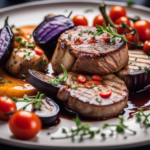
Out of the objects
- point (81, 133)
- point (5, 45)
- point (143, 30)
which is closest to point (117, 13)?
point (143, 30)

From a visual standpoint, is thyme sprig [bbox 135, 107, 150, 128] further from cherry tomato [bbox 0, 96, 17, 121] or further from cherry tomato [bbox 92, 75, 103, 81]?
cherry tomato [bbox 0, 96, 17, 121]

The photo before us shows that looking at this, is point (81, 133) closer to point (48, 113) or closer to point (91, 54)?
point (48, 113)

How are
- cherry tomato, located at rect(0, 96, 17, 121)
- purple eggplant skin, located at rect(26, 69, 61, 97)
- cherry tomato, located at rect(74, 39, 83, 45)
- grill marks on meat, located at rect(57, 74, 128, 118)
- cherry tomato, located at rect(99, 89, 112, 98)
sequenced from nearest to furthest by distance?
cherry tomato, located at rect(0, 96, 17, 121)
grill marks on meat, located at rect(57, 74, 128, 118)
cherry tomato, located at rect(99, 89, 112, 98)
purple eggplant skin, located at rect(26, 69, 61, 97)
cherry tomato, located at rect(74, 39, 83, 45)

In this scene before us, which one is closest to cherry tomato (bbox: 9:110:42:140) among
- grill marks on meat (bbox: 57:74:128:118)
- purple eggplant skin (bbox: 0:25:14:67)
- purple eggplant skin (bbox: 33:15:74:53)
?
grill marks on meat (bbox: 57:74:128:118)

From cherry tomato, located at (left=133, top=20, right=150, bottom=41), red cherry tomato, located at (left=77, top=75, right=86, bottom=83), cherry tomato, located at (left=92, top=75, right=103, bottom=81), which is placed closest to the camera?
red cherry tomato, located at (left=77, top=75, right=86, bottom=83)

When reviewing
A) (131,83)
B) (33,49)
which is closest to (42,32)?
(33,49)

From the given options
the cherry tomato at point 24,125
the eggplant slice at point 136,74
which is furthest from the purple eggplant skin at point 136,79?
the cherry tomato at point 24,125
